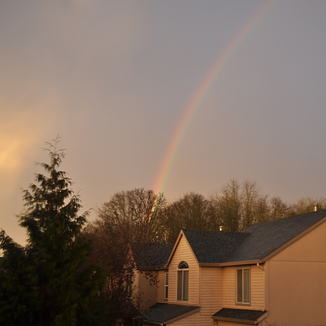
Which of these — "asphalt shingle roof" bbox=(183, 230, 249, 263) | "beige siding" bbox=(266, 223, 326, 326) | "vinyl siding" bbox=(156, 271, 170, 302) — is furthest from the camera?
"vinyl siding" bbox=(156, 271, 170, 302)

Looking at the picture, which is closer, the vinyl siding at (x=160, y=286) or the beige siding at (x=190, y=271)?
the beige siding at (x=190, y=271)

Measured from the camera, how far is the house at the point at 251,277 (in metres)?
19.6

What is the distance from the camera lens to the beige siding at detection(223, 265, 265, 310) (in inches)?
779

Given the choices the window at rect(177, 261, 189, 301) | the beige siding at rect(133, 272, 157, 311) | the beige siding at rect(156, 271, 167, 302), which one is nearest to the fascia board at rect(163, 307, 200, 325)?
the window at rect(177, 261, 189, 301)

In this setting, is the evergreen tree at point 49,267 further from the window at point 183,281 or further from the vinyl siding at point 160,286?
the vinyl siding at point 160,286

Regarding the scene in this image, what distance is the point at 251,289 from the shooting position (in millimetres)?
20469

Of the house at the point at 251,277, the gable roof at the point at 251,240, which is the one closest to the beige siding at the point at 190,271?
the house at the point at 251,277

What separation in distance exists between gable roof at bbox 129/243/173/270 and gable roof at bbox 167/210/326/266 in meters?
4.04

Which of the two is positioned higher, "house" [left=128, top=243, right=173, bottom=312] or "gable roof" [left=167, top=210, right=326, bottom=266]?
"gable roof" [left=167, top=210, right=326, bottom=266]

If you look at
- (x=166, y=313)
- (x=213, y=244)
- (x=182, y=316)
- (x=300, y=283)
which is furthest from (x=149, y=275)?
(x=300, y=283)

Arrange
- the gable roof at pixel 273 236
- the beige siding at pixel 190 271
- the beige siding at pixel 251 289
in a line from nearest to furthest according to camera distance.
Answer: the beige siding at pixel 251 289
the gable roof at pixel 273 236
the beige siding at pixel 190 271

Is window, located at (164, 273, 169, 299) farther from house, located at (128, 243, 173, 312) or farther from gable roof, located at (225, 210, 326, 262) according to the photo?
gable roof, located at (225, 210, 326, 262)

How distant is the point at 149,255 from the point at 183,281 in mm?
6563

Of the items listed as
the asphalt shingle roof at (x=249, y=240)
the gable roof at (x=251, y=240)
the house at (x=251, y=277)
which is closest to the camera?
the house at (x=251, y=277)
